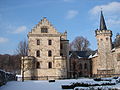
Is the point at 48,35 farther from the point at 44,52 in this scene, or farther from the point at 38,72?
the point at 38,72

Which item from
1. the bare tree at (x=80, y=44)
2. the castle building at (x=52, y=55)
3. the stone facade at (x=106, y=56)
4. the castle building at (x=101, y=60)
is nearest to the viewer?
the castle building at (x=52, y=55)

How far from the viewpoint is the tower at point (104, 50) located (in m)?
55.7

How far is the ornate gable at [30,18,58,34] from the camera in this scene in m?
49.1

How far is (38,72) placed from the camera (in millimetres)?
47031

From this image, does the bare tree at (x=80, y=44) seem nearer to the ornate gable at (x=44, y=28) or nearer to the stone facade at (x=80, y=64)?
the stone facade at (x=80, y=64)

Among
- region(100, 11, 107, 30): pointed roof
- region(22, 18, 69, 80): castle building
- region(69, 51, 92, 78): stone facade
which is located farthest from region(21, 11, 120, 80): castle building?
region(69, 51, 92, 78): stone facade

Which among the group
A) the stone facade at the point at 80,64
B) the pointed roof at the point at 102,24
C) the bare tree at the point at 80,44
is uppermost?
the pointed roof at the point at 102,24

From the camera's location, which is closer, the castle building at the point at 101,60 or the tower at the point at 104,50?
the castle building at the point at 101,60

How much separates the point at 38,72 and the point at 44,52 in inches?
205

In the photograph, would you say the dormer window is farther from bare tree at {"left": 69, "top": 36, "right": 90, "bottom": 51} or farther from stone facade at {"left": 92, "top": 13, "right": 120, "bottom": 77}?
bare tree at {"left": 69, "top": 36, "right": 90, "bottom": 51}

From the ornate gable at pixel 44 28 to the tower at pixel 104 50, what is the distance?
15557 mm

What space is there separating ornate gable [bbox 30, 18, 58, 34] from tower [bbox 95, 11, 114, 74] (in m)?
15.6

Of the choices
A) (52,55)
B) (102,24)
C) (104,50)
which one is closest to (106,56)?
(104,50)

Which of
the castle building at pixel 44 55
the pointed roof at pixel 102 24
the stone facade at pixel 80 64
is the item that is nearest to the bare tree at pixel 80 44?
the stone facade at pixel 80 64
